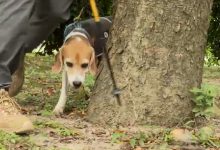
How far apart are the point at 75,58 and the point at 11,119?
200 centimetres

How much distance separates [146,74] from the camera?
12.2 feet

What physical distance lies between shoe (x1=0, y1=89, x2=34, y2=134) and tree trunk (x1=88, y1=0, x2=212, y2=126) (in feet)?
2.18

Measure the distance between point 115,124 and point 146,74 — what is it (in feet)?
1.33

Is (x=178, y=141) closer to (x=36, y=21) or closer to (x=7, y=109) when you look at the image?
(x=7, y=109)

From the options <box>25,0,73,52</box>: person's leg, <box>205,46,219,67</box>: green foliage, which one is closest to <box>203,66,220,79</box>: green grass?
<box>205,46,219,67</box>: green foliage

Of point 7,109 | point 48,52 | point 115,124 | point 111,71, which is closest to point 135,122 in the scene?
point 115,124

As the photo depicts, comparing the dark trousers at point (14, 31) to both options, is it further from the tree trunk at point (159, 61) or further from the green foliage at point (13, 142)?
the tree trunk at point (159, 61)

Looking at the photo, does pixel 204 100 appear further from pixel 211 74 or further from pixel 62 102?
pixel 211 74

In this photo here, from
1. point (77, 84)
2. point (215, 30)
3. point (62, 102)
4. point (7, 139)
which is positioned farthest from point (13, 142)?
point (215, 30)

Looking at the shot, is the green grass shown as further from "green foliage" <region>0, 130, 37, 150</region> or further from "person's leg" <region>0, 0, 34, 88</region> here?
"green foliage" <region>0, 130, 37, 150</region>

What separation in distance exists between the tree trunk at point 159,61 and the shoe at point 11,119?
2.18ft

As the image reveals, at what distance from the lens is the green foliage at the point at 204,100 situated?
3.65 meters

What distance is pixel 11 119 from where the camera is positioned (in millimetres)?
3365

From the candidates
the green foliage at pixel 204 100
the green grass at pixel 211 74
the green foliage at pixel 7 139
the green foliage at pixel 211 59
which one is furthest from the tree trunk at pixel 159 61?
the green foliage at pixel 211 59
